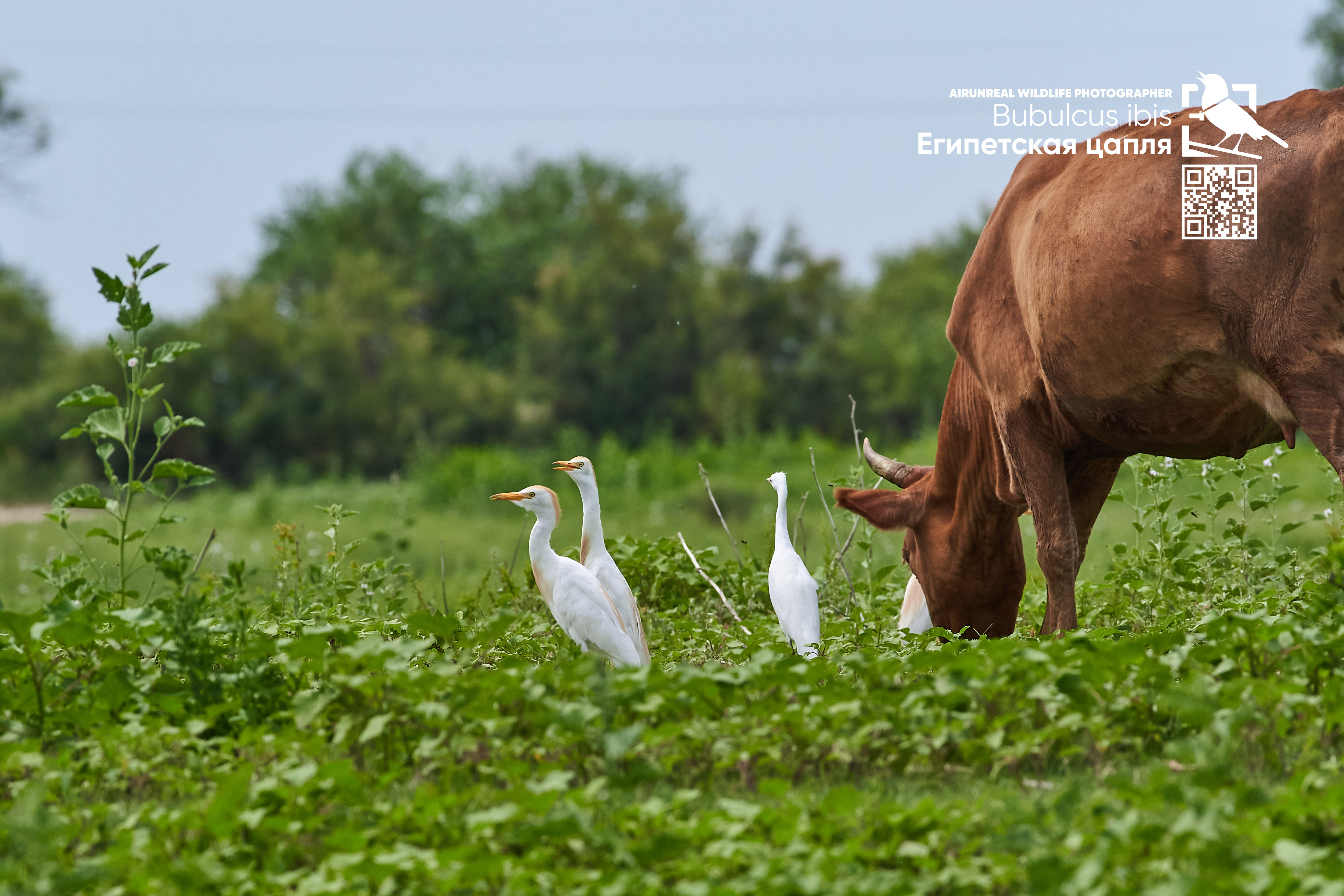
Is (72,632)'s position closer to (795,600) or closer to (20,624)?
(20,624)

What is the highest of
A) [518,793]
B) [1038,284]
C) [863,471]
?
[1038,284]

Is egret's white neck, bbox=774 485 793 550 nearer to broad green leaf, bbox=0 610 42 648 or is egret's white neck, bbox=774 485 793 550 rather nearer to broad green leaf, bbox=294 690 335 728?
broad green leaf, bbox=294 690 335 728

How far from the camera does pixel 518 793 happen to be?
292 centimetres

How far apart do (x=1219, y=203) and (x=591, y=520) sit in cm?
304

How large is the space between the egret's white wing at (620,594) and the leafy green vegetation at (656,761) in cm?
65

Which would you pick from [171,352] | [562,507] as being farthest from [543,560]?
[562,507]

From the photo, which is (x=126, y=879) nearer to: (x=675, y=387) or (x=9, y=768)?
(x=9, y=768)

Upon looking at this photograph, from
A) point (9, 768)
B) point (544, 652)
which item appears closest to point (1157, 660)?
point (544, 652)

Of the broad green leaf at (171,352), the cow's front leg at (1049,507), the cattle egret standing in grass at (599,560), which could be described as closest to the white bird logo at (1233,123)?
the cow's front leg at (1049,507)

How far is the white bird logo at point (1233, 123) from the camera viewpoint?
4.25m

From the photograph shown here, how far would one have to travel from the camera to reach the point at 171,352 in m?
4.58

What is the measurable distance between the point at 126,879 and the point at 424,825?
72cm

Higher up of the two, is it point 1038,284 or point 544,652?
point 1038,284

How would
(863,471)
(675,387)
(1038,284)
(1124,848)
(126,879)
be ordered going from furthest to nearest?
(675,387) < (863,471) < (1038,284) < (126,879) < (1124,848)
